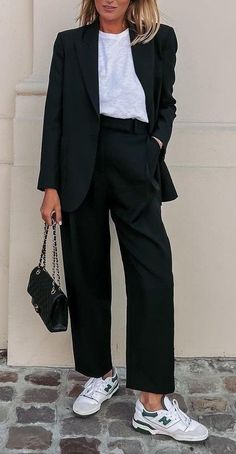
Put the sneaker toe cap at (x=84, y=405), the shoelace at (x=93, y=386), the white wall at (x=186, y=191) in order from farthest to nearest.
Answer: the white wall at (x=186, y=191)
the shoelace at (x=93, y=386)
the sneaker toe cap at (x=84, y=405)

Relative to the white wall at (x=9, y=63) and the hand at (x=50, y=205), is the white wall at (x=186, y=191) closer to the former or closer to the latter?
the white wall at (x=9, y=63)

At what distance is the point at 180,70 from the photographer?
3430 mm

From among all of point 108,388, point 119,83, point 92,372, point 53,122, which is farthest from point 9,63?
point 108,388

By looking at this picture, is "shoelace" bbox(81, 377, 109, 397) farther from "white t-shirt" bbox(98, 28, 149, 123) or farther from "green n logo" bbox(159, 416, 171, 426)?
"white t-shirt" bbox(98, 28, 149, 123)

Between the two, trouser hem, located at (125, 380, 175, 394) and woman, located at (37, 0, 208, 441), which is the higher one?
woman, located at (37, 0, 208, 441)

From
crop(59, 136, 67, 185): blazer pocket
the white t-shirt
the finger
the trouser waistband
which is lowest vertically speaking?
the finger

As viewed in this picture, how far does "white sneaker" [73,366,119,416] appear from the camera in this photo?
3.19 meters

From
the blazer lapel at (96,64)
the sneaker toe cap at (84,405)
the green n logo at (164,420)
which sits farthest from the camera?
the sneaker toe cap at (84,405)

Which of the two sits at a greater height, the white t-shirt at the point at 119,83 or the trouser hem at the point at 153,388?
the white t-shirt at the point at 119,83

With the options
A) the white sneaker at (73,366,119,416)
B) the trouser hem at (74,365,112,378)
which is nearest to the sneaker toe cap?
the white sneaker at (73,366,119,416)

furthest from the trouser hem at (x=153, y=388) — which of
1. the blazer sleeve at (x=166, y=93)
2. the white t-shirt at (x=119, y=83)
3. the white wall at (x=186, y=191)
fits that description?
the white t-shirt at (x=119, y=83)

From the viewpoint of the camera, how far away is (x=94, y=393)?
328cm

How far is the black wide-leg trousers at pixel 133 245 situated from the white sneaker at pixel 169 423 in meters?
0.11

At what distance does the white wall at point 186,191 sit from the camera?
3398 mm
